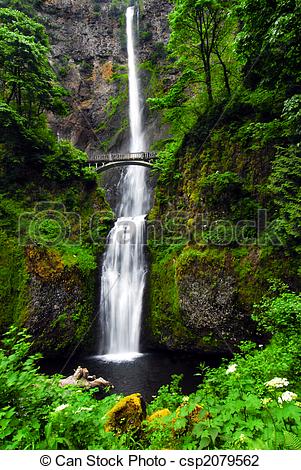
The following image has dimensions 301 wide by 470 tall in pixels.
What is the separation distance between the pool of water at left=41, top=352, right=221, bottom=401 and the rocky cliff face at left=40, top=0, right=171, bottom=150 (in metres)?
22.8

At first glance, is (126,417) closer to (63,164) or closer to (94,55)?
(63,164)

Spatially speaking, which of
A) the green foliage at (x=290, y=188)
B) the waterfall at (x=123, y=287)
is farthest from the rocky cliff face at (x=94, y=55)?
the green foliage at (x=290, y=188)

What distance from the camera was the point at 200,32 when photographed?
37.8 feet

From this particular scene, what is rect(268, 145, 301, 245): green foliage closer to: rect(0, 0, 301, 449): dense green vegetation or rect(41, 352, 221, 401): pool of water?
rect(0, 0, 301, 449): dense green vegetation

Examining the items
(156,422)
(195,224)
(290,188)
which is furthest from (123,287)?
(156,422)

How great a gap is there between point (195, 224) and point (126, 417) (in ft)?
26.6

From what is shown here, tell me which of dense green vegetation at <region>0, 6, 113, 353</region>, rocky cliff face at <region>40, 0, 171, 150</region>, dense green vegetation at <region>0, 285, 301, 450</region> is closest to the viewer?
dense green vegetation at <region>0, 285, 301, 450</region>

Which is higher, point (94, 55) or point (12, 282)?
point (94, 55)

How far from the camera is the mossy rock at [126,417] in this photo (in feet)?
11.1

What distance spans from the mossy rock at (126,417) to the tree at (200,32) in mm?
11600

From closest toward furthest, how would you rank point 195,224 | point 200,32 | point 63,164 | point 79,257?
point 195,224 < point 200,32 < point 79,257 < point 63,164

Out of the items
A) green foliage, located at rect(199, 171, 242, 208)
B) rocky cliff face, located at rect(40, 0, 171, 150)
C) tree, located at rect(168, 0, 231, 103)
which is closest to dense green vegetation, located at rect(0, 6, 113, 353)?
green foliage, located at rect(199, 171, 242, 208)

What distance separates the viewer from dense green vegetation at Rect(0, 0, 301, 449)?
2.56 metres

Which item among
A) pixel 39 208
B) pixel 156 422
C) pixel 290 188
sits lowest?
pixel 156 422
